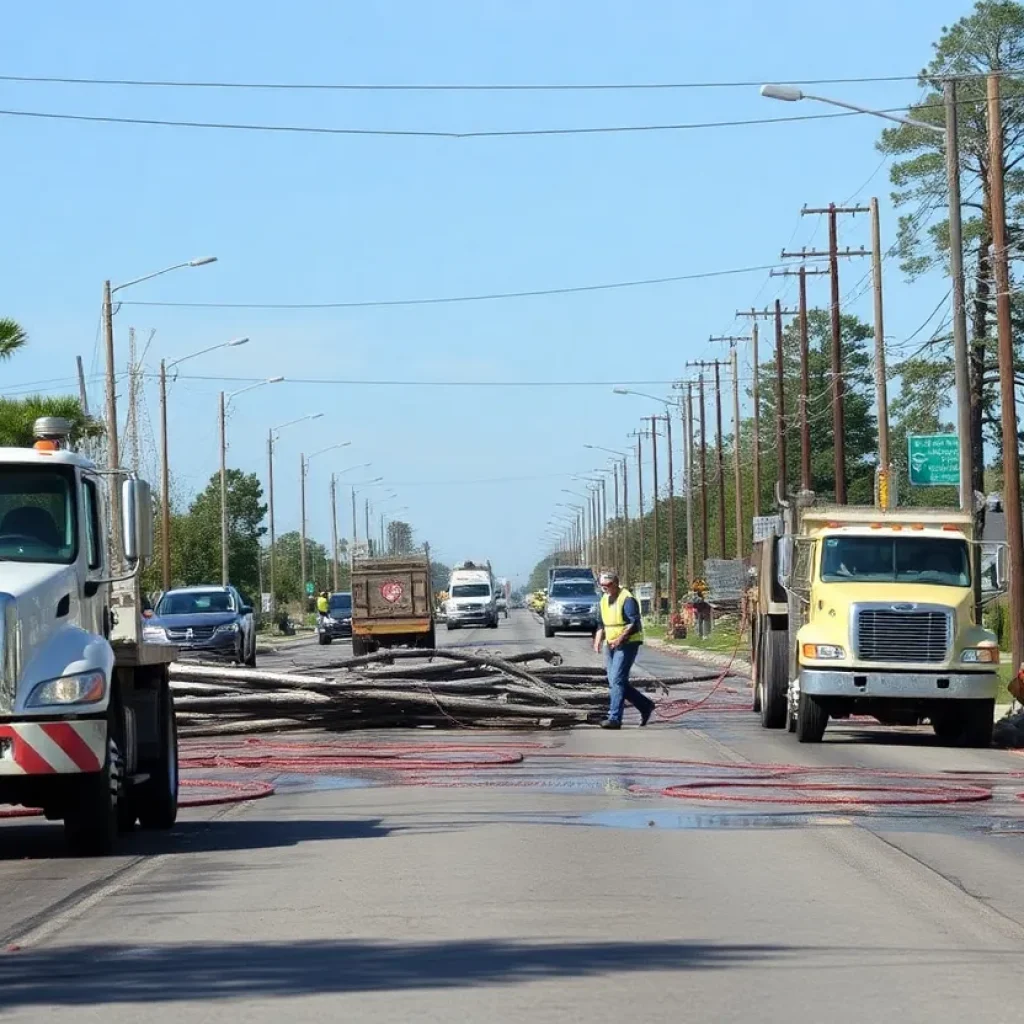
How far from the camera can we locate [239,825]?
15.8m

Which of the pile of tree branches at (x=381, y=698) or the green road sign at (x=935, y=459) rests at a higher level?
the green road sign at (x=935, y=459)

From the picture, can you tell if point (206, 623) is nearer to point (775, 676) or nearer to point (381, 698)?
point (381, 698)

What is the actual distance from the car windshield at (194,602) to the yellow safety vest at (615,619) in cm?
2178

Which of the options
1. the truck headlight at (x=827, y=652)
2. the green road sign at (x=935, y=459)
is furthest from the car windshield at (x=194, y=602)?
the truck headlight at (x=827, y=652)

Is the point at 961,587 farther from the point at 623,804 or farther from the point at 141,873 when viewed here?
the point at 141,873

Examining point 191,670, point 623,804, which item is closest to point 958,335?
point 191,670

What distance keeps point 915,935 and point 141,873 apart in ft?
16.4

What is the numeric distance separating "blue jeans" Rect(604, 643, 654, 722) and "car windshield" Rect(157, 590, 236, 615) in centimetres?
2134

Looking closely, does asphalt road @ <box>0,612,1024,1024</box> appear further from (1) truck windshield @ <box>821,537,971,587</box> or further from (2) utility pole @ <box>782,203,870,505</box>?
(2) utility pole @ <box>782,203,870,505</box>

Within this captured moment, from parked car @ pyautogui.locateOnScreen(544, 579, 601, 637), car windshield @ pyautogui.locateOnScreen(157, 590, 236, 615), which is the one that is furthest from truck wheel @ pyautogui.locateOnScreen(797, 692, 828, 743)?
parked car @ pyautogui.locateOnScreen(544, 579, 601, 637)

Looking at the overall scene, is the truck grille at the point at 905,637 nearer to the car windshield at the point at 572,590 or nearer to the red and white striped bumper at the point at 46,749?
the red and white striped bumper at the point at 46,749

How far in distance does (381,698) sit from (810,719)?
16.6 feet

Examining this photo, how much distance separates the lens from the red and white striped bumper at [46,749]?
1309cm

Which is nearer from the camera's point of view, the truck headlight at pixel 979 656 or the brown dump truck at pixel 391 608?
the truck headlight at pixel 979 656
